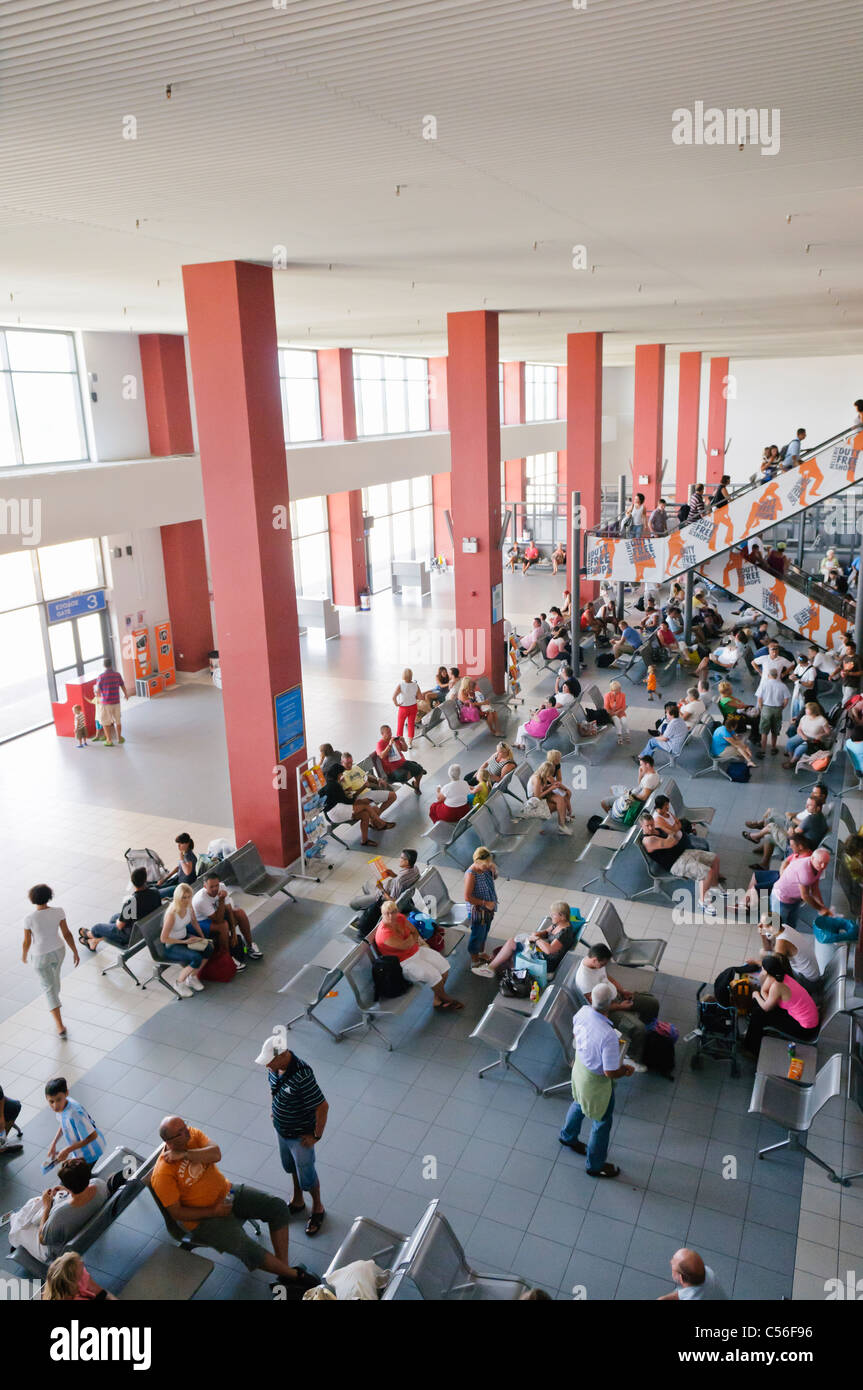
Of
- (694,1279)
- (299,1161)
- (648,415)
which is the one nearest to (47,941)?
(299,1161)

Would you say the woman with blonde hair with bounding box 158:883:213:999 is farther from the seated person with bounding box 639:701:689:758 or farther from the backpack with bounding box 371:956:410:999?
the seated person with bounding box 639:701:689:758

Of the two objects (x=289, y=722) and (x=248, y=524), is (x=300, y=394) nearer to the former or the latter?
(x=248, y=524)

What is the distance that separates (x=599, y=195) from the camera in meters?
7.16

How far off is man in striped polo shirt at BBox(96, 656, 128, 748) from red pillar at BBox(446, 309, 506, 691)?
580 cm

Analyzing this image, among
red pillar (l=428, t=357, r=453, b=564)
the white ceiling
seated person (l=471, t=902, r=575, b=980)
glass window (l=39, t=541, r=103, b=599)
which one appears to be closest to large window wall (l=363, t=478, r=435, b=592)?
red pillar (l=428, t=357, r=453, b=564)

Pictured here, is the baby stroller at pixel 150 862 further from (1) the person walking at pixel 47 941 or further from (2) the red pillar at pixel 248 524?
(1) the person walking at pixel 47 941

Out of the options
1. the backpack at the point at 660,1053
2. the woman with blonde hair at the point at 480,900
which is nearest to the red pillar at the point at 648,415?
the woman with blonde hair at the point at 480,900

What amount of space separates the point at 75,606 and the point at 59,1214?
13246 mm

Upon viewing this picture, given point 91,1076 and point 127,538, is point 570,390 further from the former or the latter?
point 91,1076

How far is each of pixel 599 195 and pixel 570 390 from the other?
13646mm

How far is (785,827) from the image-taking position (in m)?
10.9

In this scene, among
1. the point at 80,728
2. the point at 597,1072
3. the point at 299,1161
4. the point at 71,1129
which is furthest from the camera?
the point at 80,728

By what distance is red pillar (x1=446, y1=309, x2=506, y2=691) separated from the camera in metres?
15.7

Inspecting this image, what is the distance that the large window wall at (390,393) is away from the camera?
27391 mm
